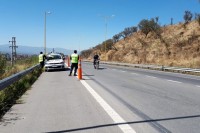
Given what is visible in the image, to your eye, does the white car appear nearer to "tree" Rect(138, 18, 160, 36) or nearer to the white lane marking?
the white lane marking

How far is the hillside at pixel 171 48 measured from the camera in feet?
172

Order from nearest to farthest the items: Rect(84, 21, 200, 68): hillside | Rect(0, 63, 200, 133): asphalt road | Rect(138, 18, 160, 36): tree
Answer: Rect(0, 63, 200, 133): asphalt road < Rect(84, 21, 200, 68): hillside < Rect(138, 18, 160, 36): tree

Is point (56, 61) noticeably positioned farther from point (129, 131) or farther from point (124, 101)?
point (129, 131)

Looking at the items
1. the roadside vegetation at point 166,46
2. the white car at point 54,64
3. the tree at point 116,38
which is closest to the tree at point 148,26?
the roadside vegetation at point 166,46

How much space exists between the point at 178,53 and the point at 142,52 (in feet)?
36.7

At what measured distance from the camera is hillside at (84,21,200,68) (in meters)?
52.3

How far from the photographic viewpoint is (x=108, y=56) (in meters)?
82.8

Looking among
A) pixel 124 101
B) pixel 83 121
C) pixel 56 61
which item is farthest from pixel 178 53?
pixel 83 121

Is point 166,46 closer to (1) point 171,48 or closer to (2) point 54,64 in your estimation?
(1) point 171,48

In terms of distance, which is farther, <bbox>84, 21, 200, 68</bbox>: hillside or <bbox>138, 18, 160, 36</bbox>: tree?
<bbox>138, 18, 160, 36</bbox>: tree

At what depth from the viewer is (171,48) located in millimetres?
57781

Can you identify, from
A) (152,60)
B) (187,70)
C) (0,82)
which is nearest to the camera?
(0,82)

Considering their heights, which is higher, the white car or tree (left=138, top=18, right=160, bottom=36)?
tree (left=138, top=18, right=160, bottom=36)

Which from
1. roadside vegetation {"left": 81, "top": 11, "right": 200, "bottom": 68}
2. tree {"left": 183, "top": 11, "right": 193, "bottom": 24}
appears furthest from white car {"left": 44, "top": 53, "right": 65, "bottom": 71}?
tree {"left": 183, "top": 11, "right": 193, "bottom": 24}
